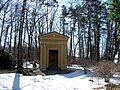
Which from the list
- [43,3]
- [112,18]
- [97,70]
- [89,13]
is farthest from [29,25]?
[112,18]

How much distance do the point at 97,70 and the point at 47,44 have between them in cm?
1219

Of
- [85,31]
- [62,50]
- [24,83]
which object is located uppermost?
[85,31]

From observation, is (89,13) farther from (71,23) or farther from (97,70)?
(97,70)

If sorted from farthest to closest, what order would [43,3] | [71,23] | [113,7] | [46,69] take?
[71,23], [43,3], [46,69], [113,7]

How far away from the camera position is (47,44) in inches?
1101

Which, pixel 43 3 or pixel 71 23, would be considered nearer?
pixel 43 3

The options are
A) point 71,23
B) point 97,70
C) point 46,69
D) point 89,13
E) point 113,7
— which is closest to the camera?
point 113,7

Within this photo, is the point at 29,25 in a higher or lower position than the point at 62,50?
higher

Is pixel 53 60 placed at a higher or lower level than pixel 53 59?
lower

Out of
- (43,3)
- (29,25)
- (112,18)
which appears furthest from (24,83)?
(29,25)

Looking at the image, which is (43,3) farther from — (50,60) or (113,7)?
(113,7)

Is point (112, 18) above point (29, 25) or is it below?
below

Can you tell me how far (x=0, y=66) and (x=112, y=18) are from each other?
16544 mm

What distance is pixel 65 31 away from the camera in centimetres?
4841
